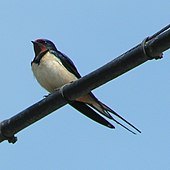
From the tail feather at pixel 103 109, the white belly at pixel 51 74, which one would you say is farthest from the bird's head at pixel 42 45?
the tail feather at pixel 103 109

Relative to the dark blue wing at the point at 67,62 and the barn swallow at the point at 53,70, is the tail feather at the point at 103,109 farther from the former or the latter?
the dark blue wing at the point at 67,62

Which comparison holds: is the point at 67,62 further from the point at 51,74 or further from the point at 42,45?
the point at 42,45

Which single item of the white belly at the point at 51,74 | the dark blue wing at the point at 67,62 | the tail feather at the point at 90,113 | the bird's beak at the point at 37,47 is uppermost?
the bird's beak at the point at 37,47

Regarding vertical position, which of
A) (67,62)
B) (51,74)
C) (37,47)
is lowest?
(51,74)

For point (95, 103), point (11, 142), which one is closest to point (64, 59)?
point (95, 103)

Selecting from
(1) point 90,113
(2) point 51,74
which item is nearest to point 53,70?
(2) point 51,74
